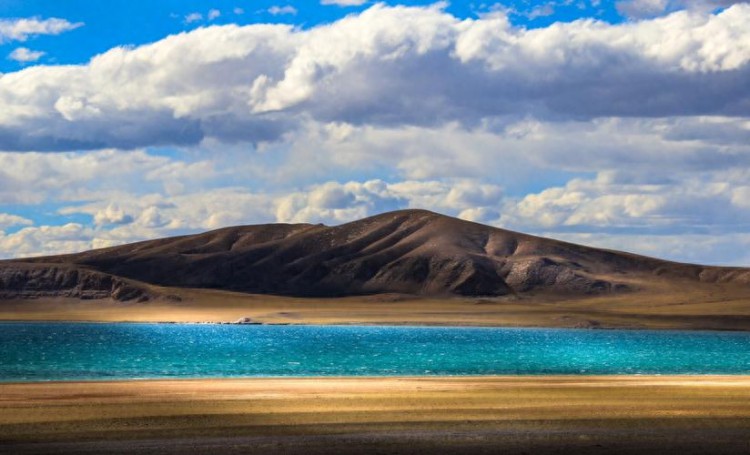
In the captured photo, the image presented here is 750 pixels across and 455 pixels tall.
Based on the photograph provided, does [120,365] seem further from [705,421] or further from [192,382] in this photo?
[705,421]

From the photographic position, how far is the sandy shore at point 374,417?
98.7 feet

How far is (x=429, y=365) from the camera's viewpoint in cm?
8375

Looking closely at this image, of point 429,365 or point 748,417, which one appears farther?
point 429,365

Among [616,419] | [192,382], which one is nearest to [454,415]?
[616,419]

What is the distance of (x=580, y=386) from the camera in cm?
5569

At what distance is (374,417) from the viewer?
125 ft

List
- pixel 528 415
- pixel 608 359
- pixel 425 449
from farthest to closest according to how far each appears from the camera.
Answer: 1. pixel 608 359
2. pixel 528 415
3. pixel 425 449

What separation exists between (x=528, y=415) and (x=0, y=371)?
4449cm

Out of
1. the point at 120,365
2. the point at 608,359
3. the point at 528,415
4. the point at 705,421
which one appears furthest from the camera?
the point at 608,359

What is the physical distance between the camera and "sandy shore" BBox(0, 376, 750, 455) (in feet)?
98.7

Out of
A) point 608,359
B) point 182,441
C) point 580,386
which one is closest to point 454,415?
point 182,441

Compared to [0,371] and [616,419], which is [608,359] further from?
[616,419]

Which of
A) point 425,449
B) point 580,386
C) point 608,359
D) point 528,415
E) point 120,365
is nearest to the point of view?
point 425,449

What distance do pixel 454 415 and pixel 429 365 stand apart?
4498cm
